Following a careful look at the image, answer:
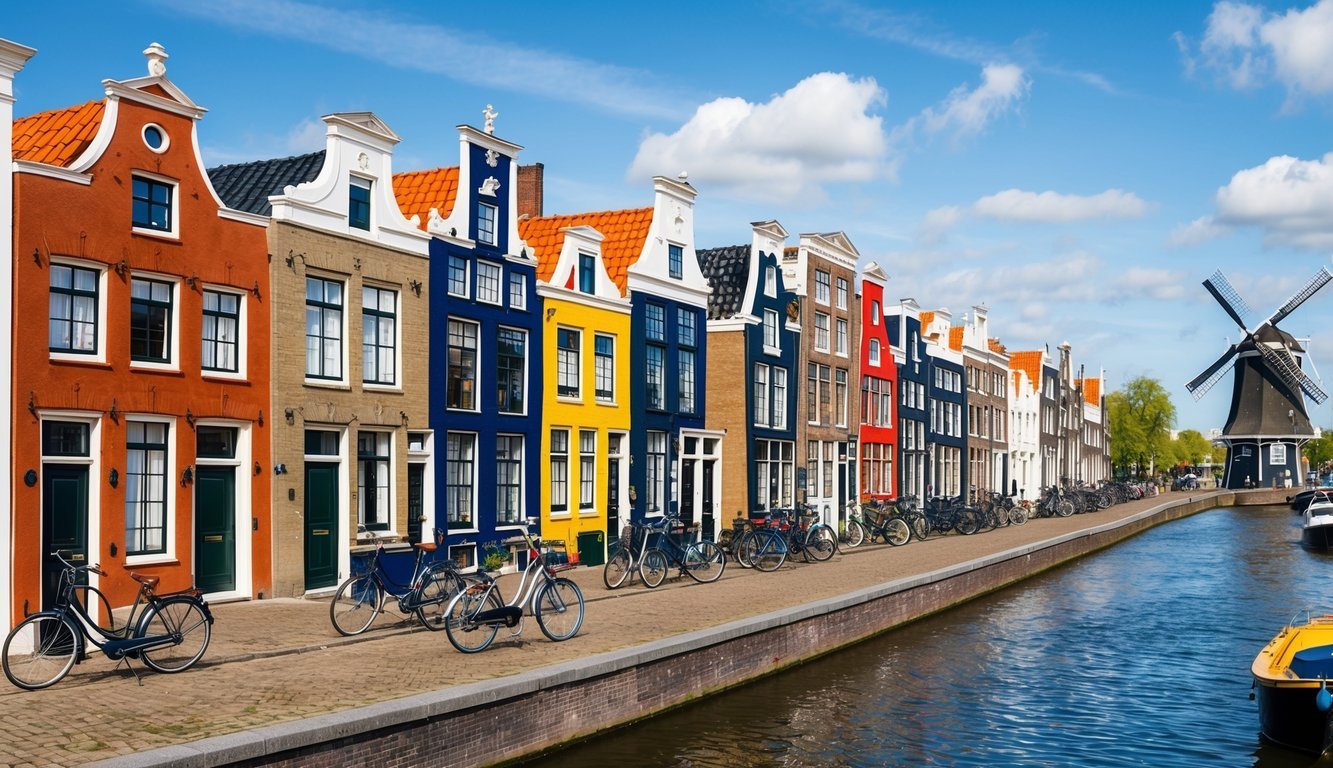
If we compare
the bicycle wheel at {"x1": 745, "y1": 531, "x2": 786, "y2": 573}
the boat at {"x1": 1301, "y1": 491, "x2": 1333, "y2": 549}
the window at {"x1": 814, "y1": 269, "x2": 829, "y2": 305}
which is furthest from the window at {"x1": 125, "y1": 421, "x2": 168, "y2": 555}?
the boat at {"x1": 1301, "y1": 491, "x2": 1333, "y2": 549}

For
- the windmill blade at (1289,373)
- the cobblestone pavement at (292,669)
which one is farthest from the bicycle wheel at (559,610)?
the windmill blade at (1289,373)

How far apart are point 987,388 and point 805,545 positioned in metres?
37.3

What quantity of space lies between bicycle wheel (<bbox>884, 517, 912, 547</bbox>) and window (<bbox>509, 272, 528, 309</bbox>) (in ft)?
53.9

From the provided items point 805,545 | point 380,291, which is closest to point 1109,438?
point 805,545

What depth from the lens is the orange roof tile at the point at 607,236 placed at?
30.6 meters

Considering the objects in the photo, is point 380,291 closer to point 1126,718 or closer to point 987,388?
point 1126,718

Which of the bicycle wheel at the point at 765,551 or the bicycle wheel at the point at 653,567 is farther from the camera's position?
the bicycle wheel at the point at 765,551

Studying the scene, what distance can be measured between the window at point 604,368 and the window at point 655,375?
1345 millimetres

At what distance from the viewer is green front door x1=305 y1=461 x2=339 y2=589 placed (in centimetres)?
2164

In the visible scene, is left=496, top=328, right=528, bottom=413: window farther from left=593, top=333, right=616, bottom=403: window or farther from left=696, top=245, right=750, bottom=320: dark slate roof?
left=696, top=245, right=750, bottom=320: dark slate roof

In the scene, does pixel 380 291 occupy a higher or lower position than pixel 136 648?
higher

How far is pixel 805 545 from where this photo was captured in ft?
101

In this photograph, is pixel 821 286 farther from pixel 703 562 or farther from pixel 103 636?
pixel 103 636

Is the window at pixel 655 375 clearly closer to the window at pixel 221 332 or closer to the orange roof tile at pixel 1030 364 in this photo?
the window at pixel 221 332
